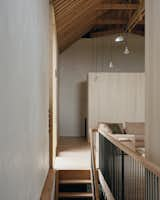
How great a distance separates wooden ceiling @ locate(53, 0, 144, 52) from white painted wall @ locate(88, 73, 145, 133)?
2.00 metres

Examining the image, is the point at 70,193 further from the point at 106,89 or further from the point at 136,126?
the point at 106,89

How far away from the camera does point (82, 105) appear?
13062mm

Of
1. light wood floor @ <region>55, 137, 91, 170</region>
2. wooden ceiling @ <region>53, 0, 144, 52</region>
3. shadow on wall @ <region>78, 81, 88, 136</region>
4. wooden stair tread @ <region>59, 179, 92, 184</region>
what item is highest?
wooden ceiling @ <region>53, 0, 144, 52</region>

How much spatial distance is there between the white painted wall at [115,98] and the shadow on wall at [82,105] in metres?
1.59

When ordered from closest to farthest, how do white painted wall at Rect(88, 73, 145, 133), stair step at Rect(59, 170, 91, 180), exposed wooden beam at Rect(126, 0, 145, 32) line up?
stair step at Rect(59, 170, 91, 180) → exposed wooden beam at Rect(126, 0, 145, 32) → white painted wall at Rect(88, 73, 145, 133)

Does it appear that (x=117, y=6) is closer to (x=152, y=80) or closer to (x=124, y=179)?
(x=152, y=80)

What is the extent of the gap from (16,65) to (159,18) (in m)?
2.09

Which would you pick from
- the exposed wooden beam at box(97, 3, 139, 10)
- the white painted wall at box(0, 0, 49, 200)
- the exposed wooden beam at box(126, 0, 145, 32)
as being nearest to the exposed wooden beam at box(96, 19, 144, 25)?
the exposed wooden beam at box(126, 0, 145, 32)

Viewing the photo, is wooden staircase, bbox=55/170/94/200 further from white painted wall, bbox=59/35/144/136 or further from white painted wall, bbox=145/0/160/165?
white painted wall, bbox=59/35/144/136

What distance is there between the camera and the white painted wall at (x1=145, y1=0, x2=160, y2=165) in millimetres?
3561

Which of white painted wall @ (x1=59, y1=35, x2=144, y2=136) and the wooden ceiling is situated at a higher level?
Answer: the wooden ceiling

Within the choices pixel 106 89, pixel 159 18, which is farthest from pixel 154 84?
pixel 106 89

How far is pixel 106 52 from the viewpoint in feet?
42.5

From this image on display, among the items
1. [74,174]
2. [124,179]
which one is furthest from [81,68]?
[124,179]
